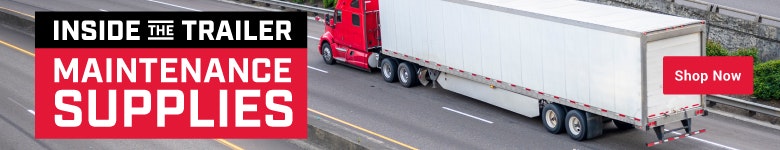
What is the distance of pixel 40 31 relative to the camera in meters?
37.8

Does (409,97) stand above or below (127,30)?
below

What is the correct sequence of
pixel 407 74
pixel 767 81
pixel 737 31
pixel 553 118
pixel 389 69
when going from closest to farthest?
pixel 553 118 < pixel 767 81 < pixel 407 74 < pixel 389 69 < pixel 737 31

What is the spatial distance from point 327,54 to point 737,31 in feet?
40.8

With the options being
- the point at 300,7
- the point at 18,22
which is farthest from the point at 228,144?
the point at 300,7

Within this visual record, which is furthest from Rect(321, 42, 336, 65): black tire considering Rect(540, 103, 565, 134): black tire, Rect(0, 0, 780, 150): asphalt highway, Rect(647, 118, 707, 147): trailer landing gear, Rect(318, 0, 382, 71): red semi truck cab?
Rect(647, 118, 707, 147): trailer landing gear

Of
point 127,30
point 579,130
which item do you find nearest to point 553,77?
point 579,130

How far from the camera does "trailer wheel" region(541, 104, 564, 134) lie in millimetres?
25891

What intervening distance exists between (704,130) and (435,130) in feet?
20.3

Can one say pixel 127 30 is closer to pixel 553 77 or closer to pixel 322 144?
pixel 322 144

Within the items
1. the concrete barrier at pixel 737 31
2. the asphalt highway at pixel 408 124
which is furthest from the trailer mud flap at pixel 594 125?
the concrete barrier at pixel 737 31

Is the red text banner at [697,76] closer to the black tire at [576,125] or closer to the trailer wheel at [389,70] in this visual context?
the black tire at [576,125]

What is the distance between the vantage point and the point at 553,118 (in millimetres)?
26391

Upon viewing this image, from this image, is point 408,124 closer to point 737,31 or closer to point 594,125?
point 594,125

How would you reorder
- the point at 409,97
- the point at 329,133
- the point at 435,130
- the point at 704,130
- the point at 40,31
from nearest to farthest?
1. the point at 329,133
2. the point at 704,130
3. the point at 435,130
4. the point at 409,97
5. the point at 40,31
